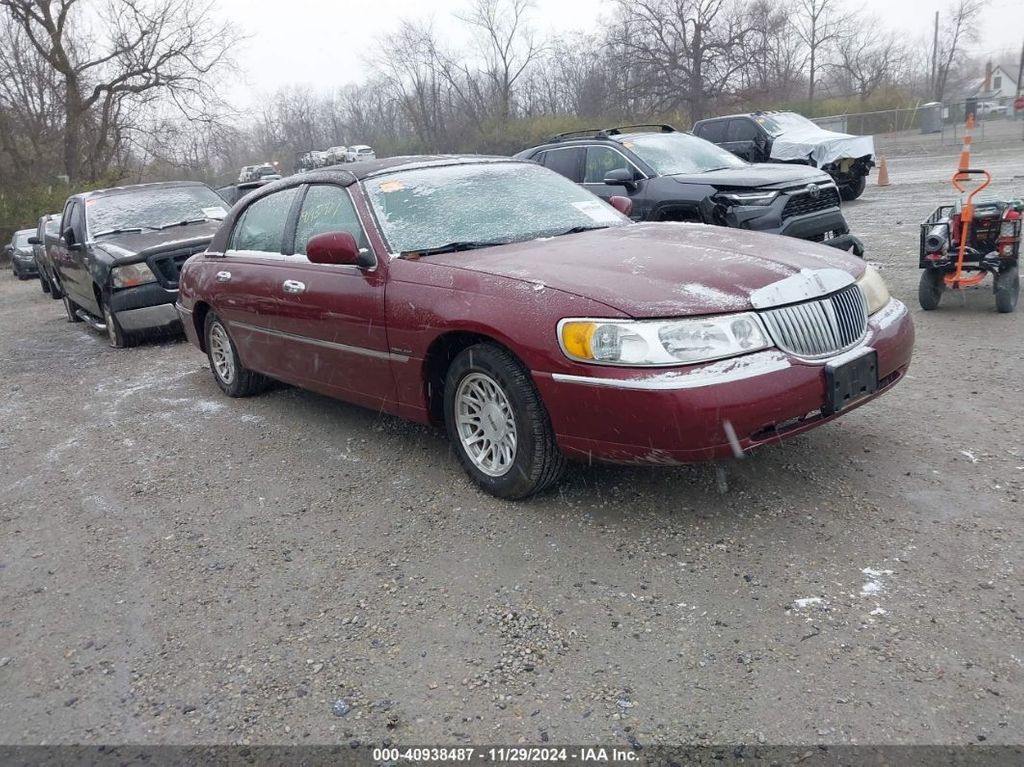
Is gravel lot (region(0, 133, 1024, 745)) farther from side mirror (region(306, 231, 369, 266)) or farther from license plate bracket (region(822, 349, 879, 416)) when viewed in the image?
side mirror (region(306, 231, 369, 266))

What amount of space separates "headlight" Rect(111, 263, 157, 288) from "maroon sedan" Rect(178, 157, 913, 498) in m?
3.79

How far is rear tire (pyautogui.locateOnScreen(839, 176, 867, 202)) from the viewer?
16.5 meters

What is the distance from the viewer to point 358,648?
2.99m

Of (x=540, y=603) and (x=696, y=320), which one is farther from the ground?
(x=696, y=320)

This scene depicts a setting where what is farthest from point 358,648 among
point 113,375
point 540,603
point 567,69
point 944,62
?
point 944,62

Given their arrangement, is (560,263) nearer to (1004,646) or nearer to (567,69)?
(1004,646)

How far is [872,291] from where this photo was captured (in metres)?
4.08

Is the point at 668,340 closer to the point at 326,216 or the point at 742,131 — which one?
the point at 326,216

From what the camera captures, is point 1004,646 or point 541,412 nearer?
point 1004,646

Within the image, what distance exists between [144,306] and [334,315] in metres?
5.13

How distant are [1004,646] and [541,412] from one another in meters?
1.89

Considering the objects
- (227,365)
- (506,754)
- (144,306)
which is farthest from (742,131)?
A: (506,754)

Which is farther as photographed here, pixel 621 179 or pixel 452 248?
pixel 621 179

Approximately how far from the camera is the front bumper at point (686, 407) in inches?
127
